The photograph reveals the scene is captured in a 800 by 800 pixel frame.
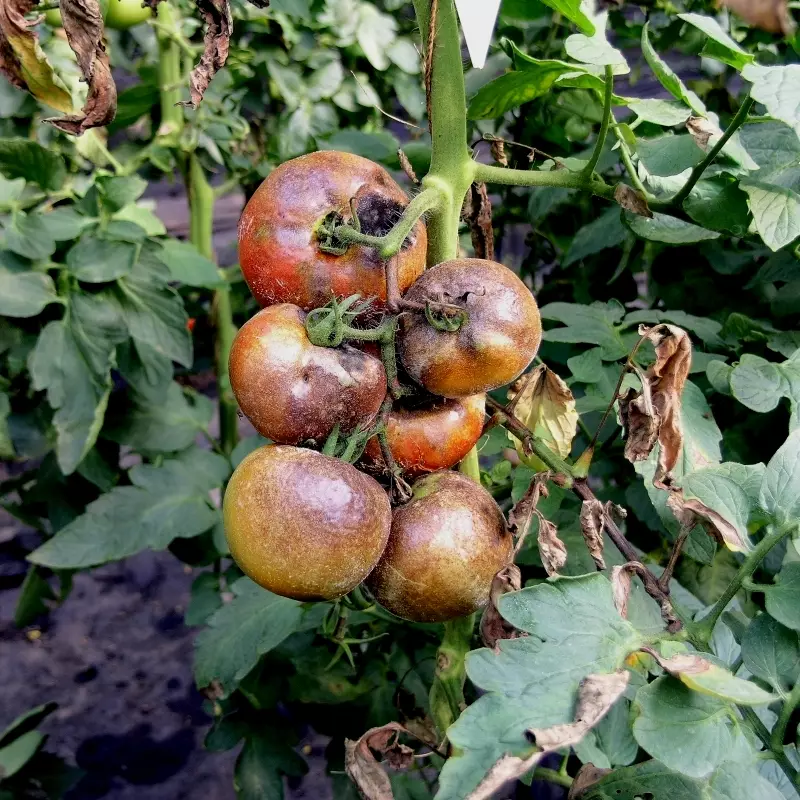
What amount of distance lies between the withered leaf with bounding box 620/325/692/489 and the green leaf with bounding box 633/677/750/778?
136mm

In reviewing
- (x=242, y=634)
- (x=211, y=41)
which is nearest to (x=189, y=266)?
(x=242, y=634)

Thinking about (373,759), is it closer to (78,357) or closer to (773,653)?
(773,653)

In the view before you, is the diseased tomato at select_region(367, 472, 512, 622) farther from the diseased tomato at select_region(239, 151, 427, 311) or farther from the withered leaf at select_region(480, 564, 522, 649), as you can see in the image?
the diseased tomato at select_region(239, 151, 427, 311)

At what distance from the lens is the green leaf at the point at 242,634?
80cm

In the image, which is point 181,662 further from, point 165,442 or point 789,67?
point 789,67

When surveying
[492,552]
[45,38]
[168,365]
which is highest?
[45,38]

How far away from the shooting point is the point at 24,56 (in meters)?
0.47

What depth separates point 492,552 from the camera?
1.67ft

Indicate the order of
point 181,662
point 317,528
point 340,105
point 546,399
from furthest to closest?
point 181,662
point 340,105
point 546,399
point 317,528

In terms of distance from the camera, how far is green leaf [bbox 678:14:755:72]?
51 cm

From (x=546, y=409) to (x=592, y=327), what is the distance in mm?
225

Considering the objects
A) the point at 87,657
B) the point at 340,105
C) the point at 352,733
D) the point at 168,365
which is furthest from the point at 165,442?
the point at 87,657

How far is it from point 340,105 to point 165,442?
0.57 metres

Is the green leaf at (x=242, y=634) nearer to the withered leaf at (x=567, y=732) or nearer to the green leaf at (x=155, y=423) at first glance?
the green leaf at (x=155, y=423)
